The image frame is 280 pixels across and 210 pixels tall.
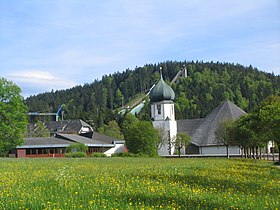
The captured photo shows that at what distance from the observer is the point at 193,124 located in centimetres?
11056

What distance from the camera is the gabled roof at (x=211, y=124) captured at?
9700 centimetres

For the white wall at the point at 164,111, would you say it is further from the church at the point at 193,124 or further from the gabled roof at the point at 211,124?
the gabled roof at the point at 211,124

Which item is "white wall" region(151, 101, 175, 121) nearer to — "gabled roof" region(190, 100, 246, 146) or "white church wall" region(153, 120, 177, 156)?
"white church wall" region(153, 120, 177, 156)

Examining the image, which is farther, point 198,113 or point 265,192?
point 198,113

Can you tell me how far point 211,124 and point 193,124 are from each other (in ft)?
36.0

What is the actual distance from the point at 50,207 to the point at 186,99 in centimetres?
15993

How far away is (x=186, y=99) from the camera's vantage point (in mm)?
168500

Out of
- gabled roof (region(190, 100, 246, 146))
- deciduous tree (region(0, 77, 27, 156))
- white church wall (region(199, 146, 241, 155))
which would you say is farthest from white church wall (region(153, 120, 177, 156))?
deciduous tree (region(0, 77, 27, 156))

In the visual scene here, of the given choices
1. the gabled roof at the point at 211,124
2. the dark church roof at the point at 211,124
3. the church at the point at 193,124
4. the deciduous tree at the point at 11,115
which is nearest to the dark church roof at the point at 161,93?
the church at the point at 193,124

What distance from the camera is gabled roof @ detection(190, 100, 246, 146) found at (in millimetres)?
97000

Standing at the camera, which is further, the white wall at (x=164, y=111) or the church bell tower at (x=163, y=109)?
the white wall at (x=164, y=111)

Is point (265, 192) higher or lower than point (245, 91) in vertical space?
lower

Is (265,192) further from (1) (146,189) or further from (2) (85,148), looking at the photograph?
(2) (85,148)

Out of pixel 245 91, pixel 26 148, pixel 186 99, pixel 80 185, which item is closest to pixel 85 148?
pixel 26 148
